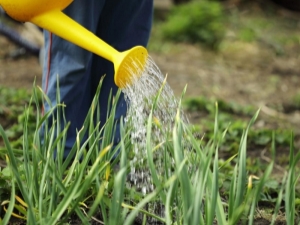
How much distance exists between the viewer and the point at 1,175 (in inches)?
69.0

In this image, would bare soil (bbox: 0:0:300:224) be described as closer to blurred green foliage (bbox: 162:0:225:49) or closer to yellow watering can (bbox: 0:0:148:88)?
blurred green foliage (bbox: 162:0:225:49)

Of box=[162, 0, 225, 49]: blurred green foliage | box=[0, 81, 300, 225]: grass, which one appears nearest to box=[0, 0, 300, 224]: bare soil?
box=[162, 0, 225, 49]: blurred green foliage

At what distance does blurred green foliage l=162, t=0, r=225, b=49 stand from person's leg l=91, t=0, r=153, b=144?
10.1ft

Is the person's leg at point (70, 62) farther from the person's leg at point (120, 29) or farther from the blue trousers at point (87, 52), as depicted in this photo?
the person's leg at point (120, 29)

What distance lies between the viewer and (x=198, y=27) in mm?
5449

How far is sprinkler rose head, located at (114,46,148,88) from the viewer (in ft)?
5.57

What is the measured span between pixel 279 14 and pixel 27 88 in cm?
419

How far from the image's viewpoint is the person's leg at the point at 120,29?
7.32 ft

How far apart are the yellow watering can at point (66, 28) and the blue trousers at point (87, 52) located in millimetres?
326

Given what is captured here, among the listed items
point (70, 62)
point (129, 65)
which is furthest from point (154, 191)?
point (70, 62)

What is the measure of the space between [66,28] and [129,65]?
0.68 ft

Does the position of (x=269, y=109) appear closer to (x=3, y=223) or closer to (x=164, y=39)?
(x=164, y=39)

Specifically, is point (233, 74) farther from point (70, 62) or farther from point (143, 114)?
point (143, 114)

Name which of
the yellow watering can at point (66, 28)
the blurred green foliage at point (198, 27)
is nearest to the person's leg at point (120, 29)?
the yellow watering can at point (66, 28)
